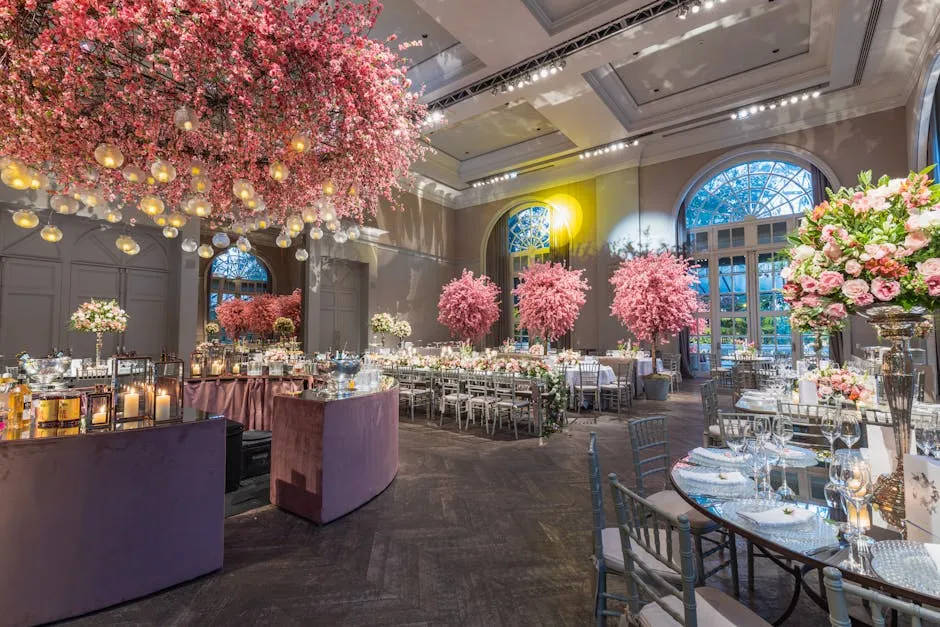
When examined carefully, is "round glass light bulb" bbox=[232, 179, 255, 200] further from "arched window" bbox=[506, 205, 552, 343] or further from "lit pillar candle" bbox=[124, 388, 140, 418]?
"arched window" bbox=[506, 205, 552, 343]

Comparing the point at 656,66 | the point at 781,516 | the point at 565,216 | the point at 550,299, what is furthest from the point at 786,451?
the point at 565,216

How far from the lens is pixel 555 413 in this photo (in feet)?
19.0

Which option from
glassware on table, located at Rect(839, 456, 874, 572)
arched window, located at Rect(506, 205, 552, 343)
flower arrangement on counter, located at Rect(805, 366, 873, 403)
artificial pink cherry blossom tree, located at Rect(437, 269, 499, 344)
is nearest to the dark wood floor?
glassware on table, located at Rect(839, 456, 874, 572)

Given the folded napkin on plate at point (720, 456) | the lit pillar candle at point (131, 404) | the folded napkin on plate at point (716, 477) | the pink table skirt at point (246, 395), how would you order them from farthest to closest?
the pink table skirt at point (246, 395)
the lit pillar candle at point (131, 404)
the folded napkin on plate at point (720, 456)
the folded napkin on plate at point (716, 477)

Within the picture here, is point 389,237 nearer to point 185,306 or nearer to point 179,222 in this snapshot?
point 185,306

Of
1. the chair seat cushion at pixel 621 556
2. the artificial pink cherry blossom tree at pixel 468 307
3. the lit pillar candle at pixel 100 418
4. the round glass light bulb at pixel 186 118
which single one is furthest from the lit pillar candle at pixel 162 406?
the artificial pink cherry blossom tree at pixel 468 307

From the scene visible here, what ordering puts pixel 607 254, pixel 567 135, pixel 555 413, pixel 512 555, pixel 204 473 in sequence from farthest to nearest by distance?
1. pixel 607 254
2. pixel 567 135
3. pixel 555 413
4. pixel 512 555
5. pixel 204 473

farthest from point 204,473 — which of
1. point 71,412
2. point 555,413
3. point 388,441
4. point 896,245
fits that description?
point 555,413

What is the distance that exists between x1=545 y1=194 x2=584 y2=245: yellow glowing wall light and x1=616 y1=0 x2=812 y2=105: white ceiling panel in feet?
11.8

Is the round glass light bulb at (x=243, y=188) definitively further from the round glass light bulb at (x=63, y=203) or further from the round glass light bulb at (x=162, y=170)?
the round glass light bulb at (x=63, y=203)

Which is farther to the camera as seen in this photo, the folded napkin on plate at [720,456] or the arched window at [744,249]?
the arched window at [744,249]

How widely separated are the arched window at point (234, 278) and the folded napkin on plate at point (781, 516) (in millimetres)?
10909

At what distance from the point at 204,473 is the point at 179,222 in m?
1.79

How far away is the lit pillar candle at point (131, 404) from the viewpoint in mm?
2387
